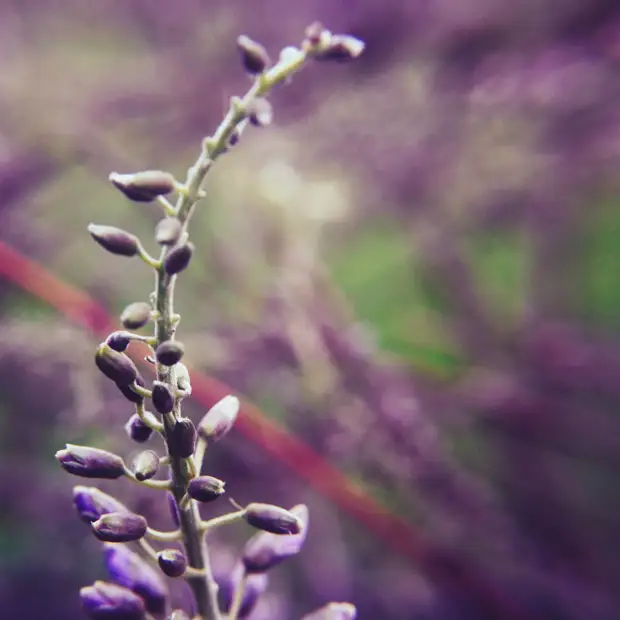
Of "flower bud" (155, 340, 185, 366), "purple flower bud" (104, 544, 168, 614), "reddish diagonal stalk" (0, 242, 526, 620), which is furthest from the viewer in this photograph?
"reddish diagonal stalk" (0, 242, 526, 620)

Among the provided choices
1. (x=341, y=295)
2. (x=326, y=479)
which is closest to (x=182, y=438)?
(x=326, y=479)

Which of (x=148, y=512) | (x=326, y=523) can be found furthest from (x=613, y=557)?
(x=148, y=512)

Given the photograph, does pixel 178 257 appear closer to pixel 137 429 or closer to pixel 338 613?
pixel 137 429

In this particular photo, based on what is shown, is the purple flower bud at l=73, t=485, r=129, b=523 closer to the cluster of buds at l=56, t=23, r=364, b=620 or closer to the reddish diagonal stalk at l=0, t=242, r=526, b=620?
the cluster of buds at l=56, t=23, r=364, b=620

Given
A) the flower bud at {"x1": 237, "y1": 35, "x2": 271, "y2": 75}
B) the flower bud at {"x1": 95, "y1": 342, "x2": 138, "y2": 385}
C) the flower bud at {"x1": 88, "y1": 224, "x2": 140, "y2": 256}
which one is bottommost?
the flower bud at {"x1": 95, "y1": 342, "x2": 138, "y2": 385}

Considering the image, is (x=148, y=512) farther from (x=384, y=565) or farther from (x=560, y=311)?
(x=560, y=311)

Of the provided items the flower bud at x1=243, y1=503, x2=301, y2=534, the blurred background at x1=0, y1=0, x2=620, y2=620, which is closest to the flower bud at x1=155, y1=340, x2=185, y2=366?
the flower bud at x1=243, y1=503, x2=301, y2=534

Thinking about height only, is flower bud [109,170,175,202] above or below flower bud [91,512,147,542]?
above

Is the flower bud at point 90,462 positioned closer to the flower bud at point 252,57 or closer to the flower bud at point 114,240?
the flower bud at point 114,240
